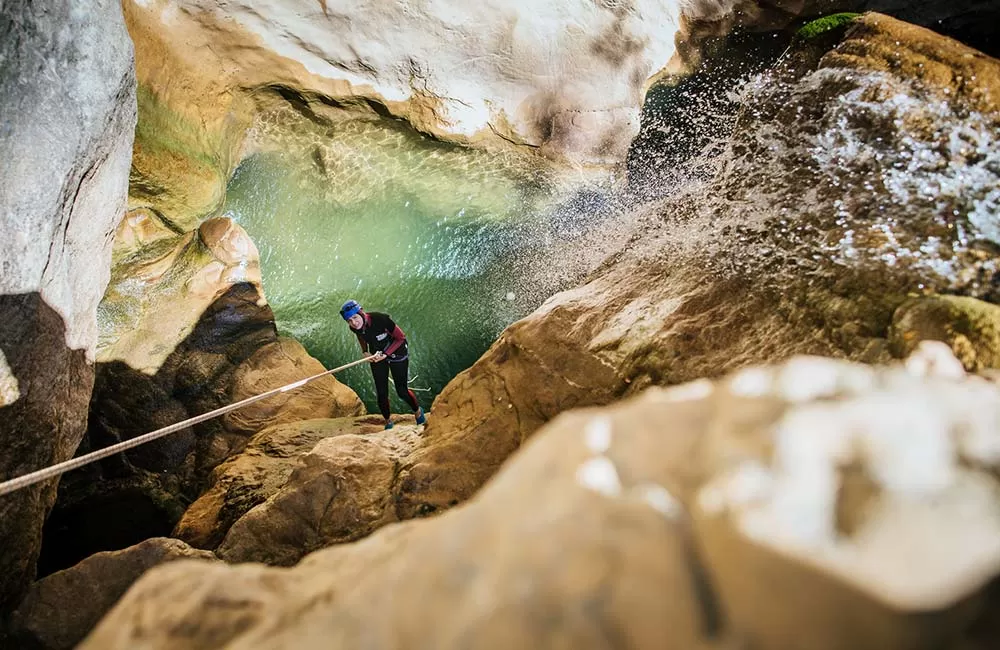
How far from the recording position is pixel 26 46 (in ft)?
10.5

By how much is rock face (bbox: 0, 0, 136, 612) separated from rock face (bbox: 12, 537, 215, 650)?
186 mm

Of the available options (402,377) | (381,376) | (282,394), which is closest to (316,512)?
(381,376)

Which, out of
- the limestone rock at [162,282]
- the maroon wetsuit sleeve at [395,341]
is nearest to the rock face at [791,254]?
the maroon wetsuit sleeve at [395,341]

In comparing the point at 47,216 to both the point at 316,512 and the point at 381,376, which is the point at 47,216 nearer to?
the point at 316,512

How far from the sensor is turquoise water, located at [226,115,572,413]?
7121 millimetres

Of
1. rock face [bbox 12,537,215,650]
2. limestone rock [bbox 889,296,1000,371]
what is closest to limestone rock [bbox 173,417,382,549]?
rock face [bbox 12,537,215,650]

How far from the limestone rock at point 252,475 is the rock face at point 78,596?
86 centimetres

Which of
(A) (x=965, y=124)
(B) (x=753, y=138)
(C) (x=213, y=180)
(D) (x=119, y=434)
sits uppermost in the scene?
(A) (x=965, y=124)

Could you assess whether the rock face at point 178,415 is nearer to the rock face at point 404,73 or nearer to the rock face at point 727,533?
the rock face at point 404,73

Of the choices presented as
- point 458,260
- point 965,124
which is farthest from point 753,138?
point 458,260

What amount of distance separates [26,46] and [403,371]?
3946 mm

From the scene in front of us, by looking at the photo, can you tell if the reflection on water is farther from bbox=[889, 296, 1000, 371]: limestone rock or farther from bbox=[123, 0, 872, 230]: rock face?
bbox=[889, 296, 1000, 371]: limestone rock

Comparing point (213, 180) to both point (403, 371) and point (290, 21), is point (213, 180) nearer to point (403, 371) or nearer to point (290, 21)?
point (290, 21)

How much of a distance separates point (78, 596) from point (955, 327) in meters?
5.50
